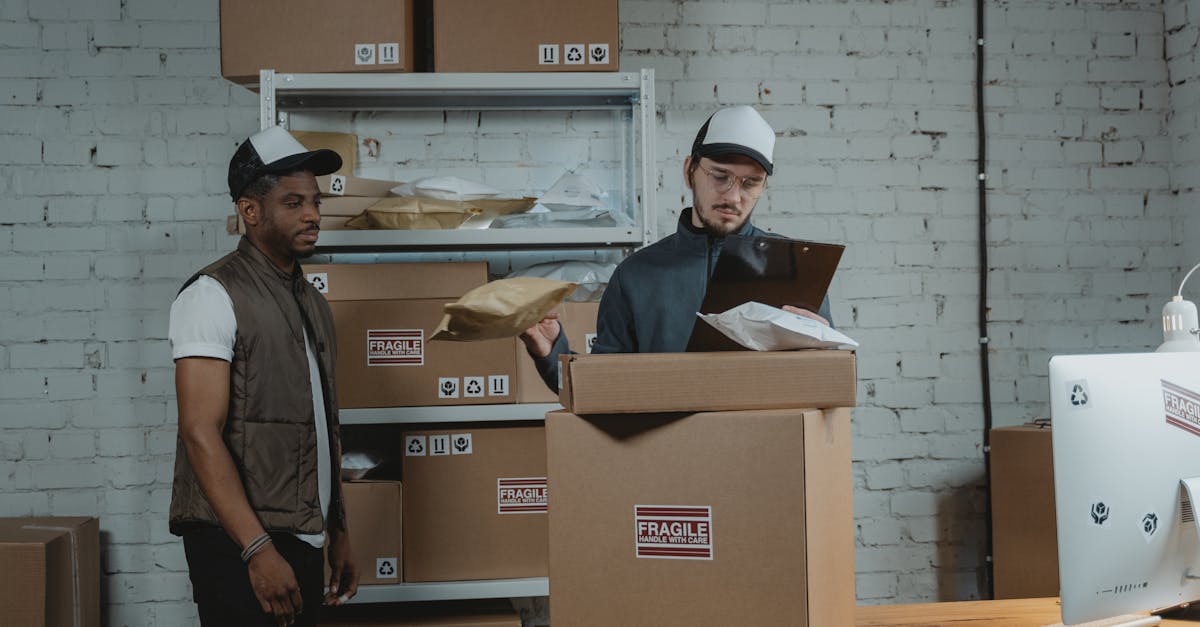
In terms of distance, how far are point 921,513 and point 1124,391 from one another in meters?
1.65

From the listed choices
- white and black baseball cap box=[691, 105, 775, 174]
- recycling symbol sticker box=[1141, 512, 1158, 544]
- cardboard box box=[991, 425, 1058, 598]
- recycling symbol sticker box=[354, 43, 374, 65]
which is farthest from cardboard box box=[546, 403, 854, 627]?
cardboard box box=[991, 425, 1058, 598]

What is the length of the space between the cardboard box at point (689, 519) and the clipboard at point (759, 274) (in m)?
0.10

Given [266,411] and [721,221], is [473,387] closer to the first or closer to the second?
[266,411]

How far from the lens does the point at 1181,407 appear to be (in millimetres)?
1213

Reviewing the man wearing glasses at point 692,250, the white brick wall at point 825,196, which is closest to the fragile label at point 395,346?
the man wearing glasses at point 692,250

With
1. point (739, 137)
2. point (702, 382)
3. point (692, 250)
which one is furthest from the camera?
point (692, 250)

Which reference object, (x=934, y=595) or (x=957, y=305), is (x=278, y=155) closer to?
(x=957, y=305)

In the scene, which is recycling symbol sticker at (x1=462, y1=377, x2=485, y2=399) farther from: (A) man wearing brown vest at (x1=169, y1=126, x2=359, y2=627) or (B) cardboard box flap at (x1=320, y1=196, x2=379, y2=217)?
(B) cardboard box flap at (x1=320, y1=196, x2=379, y2=217)

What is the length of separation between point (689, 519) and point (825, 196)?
6.03ft

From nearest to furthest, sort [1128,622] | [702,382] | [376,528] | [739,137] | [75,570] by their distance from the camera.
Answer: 1. [702,382]
2. [1128,622]
3. [739,137]
4. [376,528]
5. [75,570]

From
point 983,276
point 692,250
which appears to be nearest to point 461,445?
point 692,250

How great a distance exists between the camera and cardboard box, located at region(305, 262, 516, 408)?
2.21m

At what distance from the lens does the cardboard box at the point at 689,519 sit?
1.04m

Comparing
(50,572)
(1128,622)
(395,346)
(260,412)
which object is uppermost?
(395,346)
